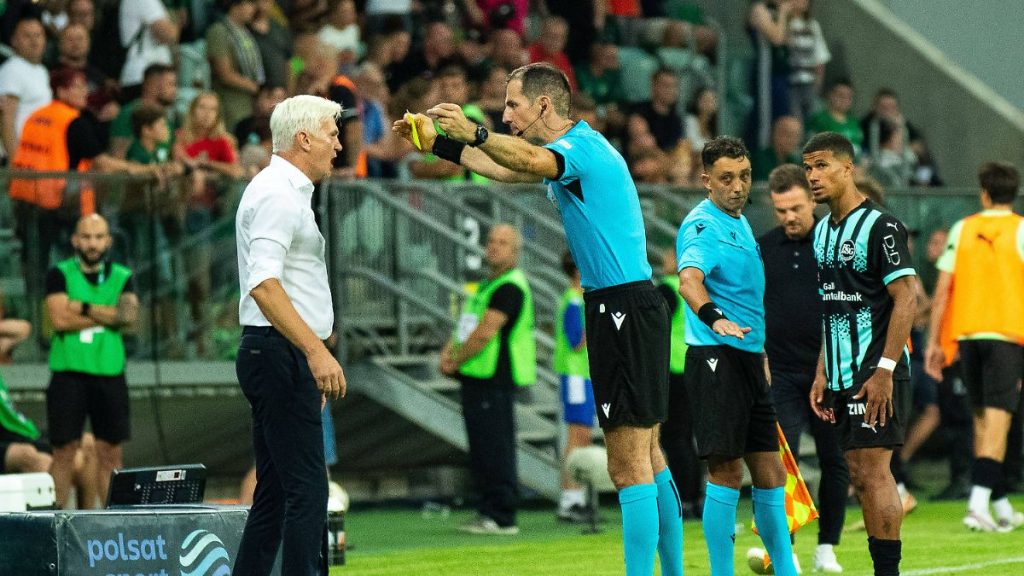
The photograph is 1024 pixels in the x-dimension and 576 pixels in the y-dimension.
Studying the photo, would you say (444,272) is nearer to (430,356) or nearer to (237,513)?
(430,356)

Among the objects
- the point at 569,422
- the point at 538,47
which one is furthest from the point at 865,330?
the point at 538,47

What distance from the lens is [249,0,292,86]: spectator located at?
1714 centimetres

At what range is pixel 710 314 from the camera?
28.1 feet

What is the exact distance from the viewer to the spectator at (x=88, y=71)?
15.6m

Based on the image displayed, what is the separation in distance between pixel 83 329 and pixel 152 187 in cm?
161

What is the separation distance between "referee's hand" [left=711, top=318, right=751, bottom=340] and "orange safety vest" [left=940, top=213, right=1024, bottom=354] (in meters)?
5.36

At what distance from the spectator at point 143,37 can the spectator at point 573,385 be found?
4.40 m

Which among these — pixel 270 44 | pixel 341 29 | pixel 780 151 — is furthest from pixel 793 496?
pixel 780 151

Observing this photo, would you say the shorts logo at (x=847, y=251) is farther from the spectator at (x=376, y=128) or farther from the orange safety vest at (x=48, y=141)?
the spectator at (x=376, y=128)

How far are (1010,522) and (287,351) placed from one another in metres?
7.48

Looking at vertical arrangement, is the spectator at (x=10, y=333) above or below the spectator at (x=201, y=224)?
below

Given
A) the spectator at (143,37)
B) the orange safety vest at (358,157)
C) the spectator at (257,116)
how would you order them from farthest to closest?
the spectator at (143,37) → the spectator at (257,116) → the orange safety vest at (358,157)

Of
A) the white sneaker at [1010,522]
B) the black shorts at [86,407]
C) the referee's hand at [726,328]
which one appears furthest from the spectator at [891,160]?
the referee's hand at [726,328]

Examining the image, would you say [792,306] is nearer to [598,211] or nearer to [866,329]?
[866,329]
